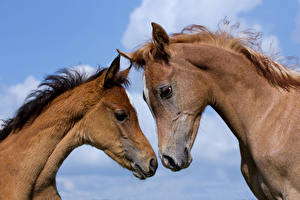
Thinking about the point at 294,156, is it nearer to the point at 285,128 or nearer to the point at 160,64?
the point at 285,128

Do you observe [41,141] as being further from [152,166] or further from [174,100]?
[174,100]

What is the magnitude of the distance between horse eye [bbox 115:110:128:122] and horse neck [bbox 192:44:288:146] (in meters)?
2.10

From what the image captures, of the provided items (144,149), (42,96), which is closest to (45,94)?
(42,96)

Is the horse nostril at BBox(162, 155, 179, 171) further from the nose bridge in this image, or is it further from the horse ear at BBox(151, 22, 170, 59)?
the nose bridge

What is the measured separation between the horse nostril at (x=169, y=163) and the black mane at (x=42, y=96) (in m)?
2.58

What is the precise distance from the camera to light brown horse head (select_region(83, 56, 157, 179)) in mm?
6355

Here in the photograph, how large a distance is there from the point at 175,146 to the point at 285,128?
4.20 feet

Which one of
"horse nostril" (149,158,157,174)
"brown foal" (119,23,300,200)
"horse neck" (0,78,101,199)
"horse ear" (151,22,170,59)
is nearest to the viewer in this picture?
"brown foal" (119,23,300,200)

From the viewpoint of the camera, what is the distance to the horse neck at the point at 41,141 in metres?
→ 5.74

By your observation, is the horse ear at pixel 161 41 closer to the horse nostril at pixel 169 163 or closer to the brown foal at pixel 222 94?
the brown foal at pixel 222 94

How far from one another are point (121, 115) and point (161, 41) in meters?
2.02

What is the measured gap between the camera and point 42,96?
250 inches

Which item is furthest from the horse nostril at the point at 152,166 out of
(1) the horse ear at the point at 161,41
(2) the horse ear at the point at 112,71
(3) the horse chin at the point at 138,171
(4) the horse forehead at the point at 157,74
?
(1) the horse ear at the point at 161,41

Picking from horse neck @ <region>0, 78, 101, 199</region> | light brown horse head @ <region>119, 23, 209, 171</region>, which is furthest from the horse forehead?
horse neck @ <region>0, 78, 101, 199</region>
